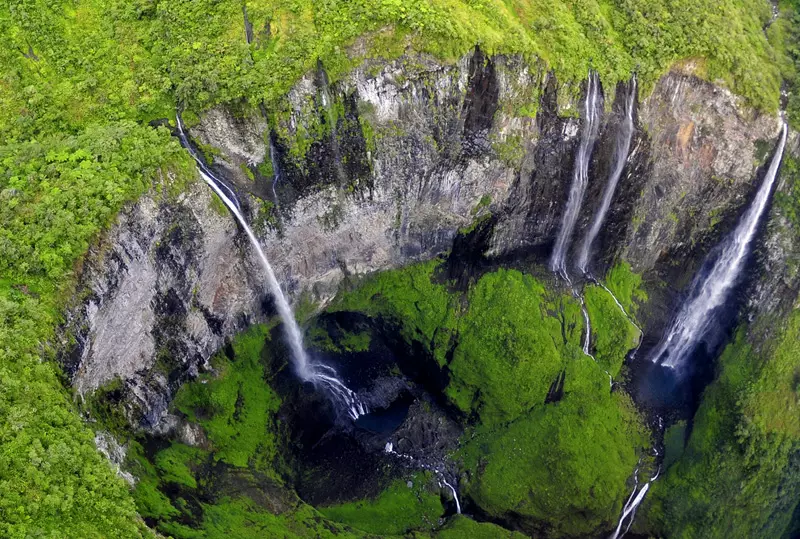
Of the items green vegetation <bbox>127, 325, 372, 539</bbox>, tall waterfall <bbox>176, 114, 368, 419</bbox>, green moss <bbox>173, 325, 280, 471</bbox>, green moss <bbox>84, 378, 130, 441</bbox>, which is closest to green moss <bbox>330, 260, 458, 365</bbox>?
tall waterfall <bbox>176, 114, 368, 419</bbox>

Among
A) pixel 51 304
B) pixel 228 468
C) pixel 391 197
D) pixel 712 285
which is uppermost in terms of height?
pixel 391 197

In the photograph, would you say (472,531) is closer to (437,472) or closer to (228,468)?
(437,472)

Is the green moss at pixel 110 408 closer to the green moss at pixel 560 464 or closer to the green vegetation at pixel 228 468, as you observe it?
the green vegetation at pixel 228 468

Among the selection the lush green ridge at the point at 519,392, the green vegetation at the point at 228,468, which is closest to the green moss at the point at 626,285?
the lush green ridge at the point at 519,392

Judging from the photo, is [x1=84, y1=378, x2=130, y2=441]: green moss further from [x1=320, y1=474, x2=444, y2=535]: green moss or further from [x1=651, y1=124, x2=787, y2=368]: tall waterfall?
[x1=651, y1=124, x2=787, y2=368]: tall waterfall

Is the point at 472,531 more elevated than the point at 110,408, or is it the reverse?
the point at 110,408

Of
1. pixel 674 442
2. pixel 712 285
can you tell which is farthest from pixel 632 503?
pixel 712 285
